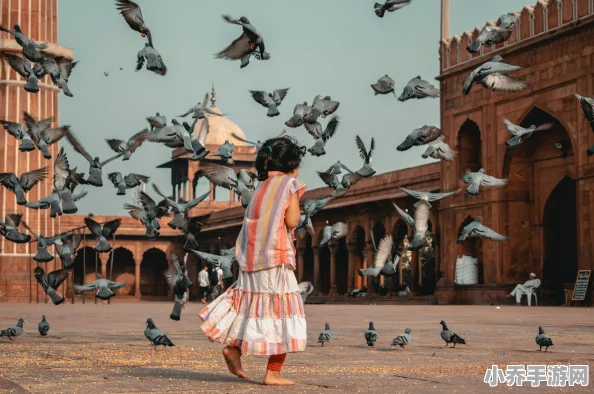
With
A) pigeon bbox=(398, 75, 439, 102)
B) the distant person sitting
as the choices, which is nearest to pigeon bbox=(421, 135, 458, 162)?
pigeon bbox=(398, 75, 439, 102)

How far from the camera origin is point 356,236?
33.4 m

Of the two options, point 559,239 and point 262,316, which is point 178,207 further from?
point 559,239

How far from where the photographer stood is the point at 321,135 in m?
10.4

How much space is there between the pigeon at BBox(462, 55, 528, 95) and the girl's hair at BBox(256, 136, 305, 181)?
4176 millimetres

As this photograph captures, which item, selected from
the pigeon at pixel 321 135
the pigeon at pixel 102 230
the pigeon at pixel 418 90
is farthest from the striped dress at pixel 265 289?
the pigeon at pixel 102 230

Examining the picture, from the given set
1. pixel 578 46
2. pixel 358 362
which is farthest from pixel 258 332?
pixel 578 46

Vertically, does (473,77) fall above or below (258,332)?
above

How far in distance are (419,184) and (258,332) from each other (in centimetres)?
2494

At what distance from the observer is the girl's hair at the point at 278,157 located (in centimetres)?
523

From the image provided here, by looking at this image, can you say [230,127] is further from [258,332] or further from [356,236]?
[258,332]

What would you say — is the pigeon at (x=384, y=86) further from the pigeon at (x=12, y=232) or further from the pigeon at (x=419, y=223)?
the pigeon at (x=12, y=232)

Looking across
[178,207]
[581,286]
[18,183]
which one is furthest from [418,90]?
[581,286]

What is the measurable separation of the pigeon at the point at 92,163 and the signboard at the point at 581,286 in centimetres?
1258

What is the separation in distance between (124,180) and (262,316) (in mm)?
6789
